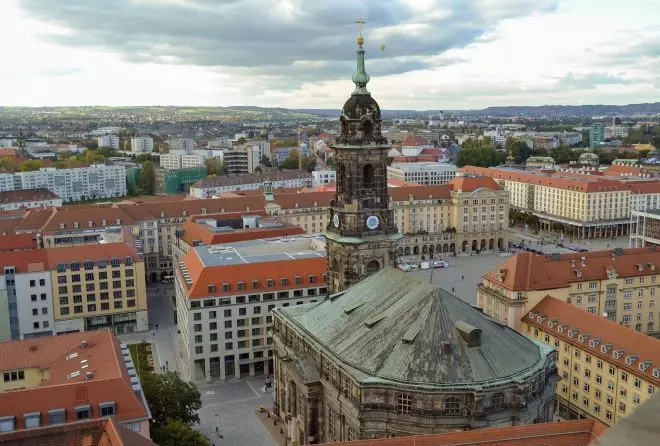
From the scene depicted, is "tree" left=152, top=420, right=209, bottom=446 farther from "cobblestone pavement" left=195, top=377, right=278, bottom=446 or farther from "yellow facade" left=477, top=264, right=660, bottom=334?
"yellow facade" left=477, top=264, right=660, bottom=334

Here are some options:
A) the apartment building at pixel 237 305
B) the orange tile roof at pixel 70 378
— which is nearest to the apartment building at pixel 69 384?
the orange tile roof at pixel 70 378

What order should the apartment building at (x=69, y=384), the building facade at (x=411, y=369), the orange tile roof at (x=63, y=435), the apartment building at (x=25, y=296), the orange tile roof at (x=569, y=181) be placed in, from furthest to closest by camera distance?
the orange tile roof at (x=569, y=181), the apartment building at (x=25, y=296), the apartment building at (x=69, y=384), the building facade at (x=411, y=369), the orange tile roof at (x=63, y=435)

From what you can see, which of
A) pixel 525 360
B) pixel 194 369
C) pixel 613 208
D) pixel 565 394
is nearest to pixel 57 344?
pixel 194 369

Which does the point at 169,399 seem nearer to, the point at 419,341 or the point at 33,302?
the point at 419,341

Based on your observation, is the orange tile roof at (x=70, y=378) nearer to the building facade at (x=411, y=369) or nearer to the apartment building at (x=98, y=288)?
the building facade at (x=411, y=369)

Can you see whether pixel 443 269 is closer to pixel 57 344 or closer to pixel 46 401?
pixel 57 344

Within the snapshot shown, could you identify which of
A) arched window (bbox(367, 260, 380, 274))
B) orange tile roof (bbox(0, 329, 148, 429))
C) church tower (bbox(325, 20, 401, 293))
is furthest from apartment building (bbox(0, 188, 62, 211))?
arched window (bbox(367, 260, 380, 274))
